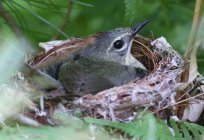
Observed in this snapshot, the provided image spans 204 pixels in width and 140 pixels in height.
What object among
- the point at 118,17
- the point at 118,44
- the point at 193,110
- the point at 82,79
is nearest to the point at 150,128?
the point at 193,110

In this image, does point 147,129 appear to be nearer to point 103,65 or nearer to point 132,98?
point 132,98

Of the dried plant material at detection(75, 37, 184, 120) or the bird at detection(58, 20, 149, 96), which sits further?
the bird at detection(58, 20, 149, 96)

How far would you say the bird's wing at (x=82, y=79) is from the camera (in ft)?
13.9

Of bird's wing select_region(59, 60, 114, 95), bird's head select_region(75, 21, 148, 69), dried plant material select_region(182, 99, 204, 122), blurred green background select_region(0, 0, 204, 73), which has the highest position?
blurred green background select_region(0, 0, 204, 73)

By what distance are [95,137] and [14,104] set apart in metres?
0.60

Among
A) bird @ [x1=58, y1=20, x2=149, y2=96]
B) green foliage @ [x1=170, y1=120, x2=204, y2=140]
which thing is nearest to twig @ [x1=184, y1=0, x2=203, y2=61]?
green foliage @ [x1=170, y1=120, x2=204, y2=140]

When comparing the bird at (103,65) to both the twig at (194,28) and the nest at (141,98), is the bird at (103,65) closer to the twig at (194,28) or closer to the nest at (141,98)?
the nest at (141,98)

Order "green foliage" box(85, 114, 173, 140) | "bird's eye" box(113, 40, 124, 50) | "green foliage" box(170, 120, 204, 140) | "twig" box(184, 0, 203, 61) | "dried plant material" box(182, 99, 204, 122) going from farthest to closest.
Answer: "bird's eye" box(113, 40, 124, 50) → "dried plant material" box(182, 99, 204, 122) → "twig" box(184, 0, 203, 61) → "green foliage" box(170, 120, 204, 140) → "green foliage" box(85, 114, 173, 140)

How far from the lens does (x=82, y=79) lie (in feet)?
14.2

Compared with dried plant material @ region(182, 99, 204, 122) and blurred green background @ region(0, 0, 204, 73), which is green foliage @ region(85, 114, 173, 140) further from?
blurred green background @ region(0, 0, 204, 73)

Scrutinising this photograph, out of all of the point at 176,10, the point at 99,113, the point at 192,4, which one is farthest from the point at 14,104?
the point at 192,4

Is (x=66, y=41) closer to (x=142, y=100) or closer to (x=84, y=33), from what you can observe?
(x=84, y=33)

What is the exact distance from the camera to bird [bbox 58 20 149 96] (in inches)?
170

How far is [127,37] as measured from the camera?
5.11 metres
